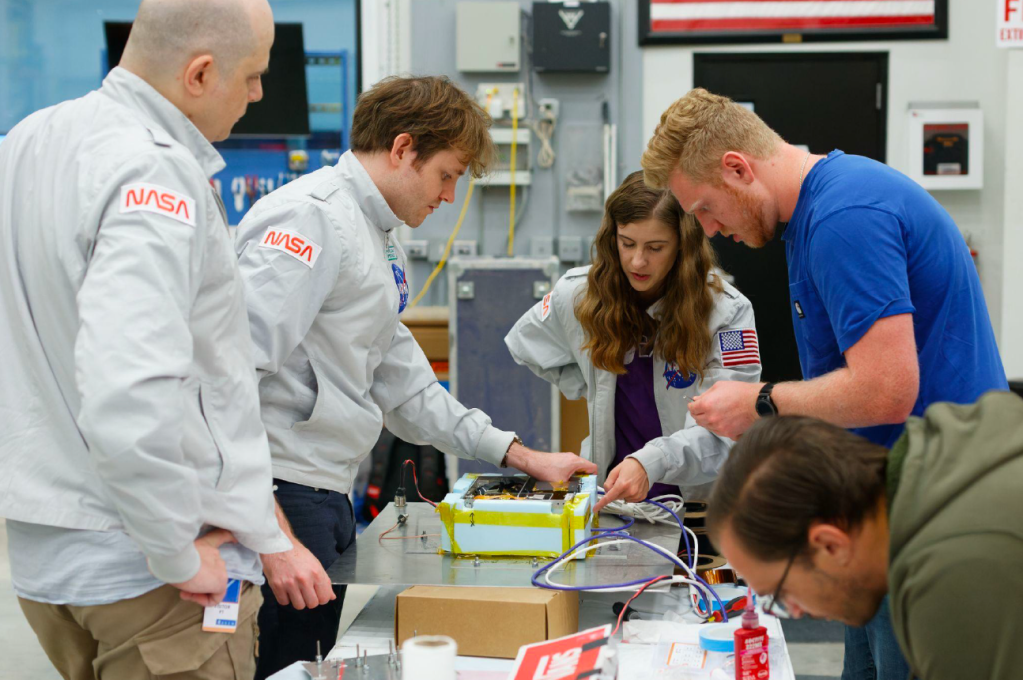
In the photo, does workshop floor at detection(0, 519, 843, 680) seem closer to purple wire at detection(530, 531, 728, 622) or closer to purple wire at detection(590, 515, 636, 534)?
purple wire at detection(590, 515, 636, 534)

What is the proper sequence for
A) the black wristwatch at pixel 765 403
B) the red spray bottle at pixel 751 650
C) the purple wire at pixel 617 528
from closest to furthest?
1. the red spray bottle at pixel 751 650
2. the black wristwatch at pixel 765 403
3. the purple wire at pixel 617 528

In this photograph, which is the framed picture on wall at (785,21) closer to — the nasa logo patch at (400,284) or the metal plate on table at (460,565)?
the nasa logo patch at (400,284)

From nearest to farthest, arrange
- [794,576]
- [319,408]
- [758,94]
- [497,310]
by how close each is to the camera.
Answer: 1. [794,576]
2. [319,408]
3. [497,310]
4. [758,94]

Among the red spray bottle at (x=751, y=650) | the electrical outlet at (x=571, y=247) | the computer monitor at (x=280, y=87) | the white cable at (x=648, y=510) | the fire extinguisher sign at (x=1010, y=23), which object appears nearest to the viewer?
the red spray bottle at (x=751, y=650)

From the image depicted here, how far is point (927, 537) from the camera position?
0.88 m

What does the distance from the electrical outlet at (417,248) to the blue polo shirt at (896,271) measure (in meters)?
3.34

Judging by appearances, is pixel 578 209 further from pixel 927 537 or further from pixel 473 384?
pixel 927 537

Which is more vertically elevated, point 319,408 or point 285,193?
point 285,193

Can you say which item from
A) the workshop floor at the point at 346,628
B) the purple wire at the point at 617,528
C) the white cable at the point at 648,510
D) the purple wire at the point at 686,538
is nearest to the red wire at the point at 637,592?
the purple wire at the point at 686,538

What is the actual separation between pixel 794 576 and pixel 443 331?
336cm

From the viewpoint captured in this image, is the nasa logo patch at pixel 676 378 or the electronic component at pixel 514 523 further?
the nasa logo patch at pixel 676 378

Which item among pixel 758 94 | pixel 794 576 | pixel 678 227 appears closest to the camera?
pixel 794 576

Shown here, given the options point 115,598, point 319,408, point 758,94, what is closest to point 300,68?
point 758,94

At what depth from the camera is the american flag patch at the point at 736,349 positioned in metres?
2.07
